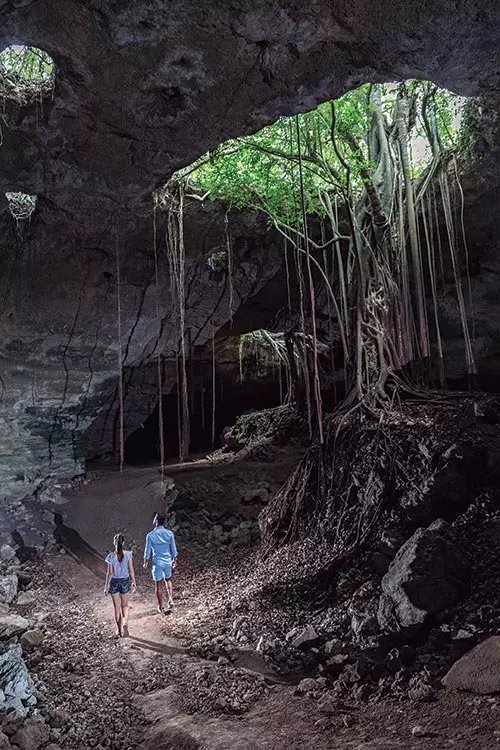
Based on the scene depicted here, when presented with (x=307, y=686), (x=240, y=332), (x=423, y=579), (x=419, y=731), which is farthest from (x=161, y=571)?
(x=240, y=332)

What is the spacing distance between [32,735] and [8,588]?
368 centimetres

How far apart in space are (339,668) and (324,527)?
2.14 metres

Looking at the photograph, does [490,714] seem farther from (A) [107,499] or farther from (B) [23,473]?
(B) [23,473]

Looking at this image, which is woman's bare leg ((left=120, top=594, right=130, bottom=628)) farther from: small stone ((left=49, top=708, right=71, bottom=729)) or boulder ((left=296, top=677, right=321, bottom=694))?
boulder ((left=296, top=677, right=321, bottom=694))

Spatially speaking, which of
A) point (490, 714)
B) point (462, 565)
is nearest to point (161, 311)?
point (462, 565)

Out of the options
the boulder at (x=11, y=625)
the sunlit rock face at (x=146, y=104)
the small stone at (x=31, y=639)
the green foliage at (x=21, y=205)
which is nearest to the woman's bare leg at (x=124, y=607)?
the small stone at (x=31, y=639)

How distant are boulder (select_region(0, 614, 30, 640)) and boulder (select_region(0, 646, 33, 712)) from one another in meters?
1.24

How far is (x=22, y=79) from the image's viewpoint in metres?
4.50

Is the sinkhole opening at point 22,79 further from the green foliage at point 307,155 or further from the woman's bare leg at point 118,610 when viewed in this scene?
the woman's bare leg at point 118,610

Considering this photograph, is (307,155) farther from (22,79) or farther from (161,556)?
(161,556)

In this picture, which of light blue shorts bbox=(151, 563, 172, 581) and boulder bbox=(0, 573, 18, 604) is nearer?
light blue shorts bbox=(151, 563, 172, 581)

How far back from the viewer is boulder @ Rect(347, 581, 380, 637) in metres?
4.01

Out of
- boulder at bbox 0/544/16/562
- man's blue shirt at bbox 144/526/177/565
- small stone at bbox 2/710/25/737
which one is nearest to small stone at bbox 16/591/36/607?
boulder at bbox 0/544/16/562

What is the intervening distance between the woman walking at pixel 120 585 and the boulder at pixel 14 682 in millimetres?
1416
